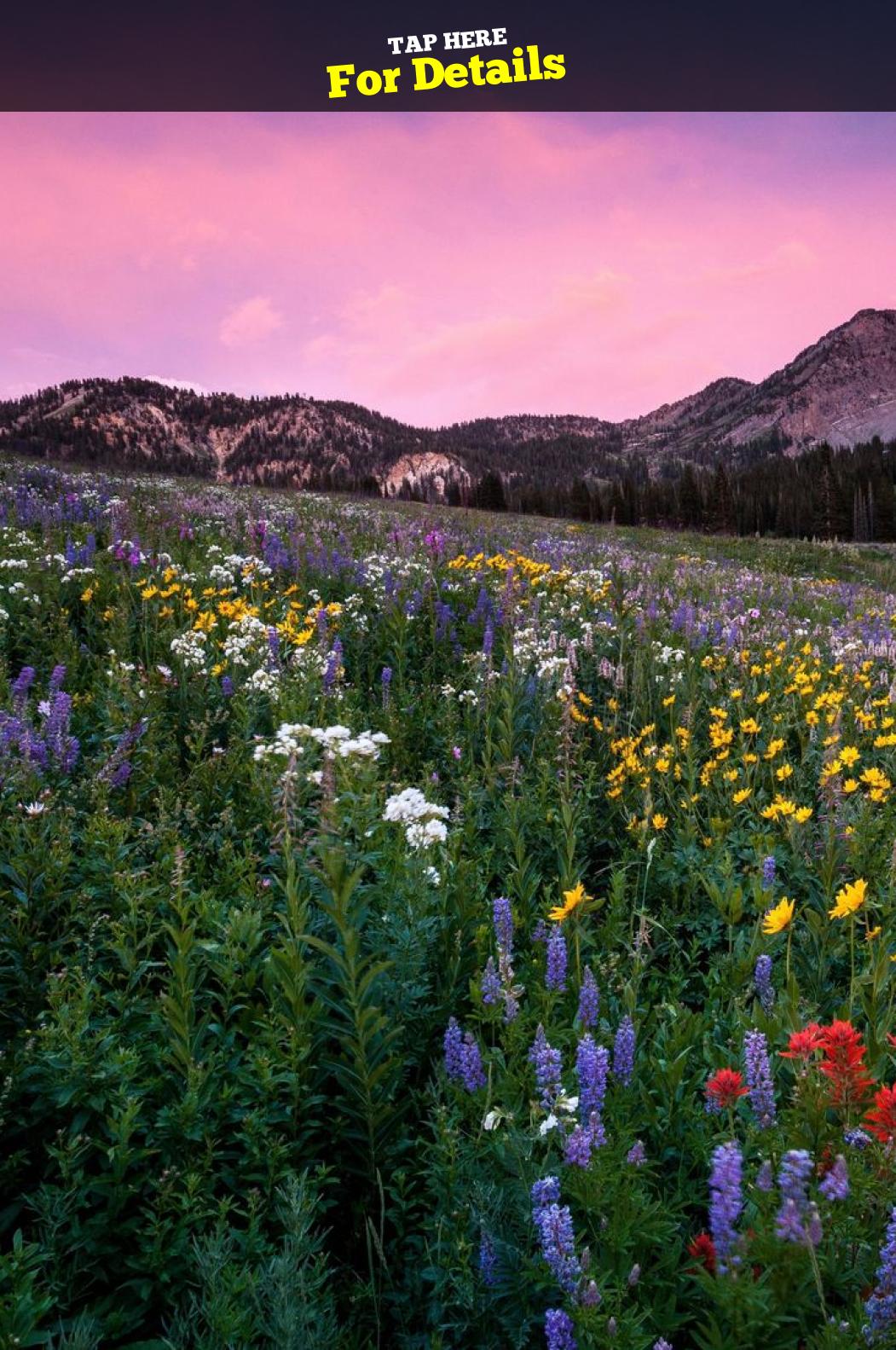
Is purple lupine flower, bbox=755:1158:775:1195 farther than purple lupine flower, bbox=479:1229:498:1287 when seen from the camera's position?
No

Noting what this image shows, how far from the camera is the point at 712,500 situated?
85438mm

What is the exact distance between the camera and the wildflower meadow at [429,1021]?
164 cm

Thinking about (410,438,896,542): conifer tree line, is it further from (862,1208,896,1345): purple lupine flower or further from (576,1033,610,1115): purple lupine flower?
(862,1208,896,1345): purple lupine flower

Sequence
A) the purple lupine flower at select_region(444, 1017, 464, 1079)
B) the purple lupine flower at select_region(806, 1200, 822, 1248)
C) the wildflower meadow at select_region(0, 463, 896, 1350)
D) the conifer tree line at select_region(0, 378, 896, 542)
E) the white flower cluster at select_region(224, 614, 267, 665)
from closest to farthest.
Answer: the purple lupine flower at select_region(806, 1200, 822, 1248)
the wildflower meadow at select_region(0, 463, 896, 1350)
the purple lupine flower at select_region(444, 1017, 464, 1079)
the white flower cluster at select_region(224, 614, 267, 665)
the conifer tree line at select_region(0, 378, 896, 542)

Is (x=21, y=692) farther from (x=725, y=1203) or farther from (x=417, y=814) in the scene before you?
(x=725, y=1203)

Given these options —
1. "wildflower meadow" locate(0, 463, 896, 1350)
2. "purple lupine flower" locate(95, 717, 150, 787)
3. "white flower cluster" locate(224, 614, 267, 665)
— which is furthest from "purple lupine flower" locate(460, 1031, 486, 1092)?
"white flower cluster" locate(224, 614, 267, 665)

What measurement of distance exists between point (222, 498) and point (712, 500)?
261 feet

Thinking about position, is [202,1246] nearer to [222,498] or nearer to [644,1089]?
[644,1089]

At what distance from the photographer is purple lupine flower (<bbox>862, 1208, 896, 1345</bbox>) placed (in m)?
1.33

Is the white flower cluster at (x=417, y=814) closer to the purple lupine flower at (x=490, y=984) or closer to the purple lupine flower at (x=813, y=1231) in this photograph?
the purple lupine flower at (x=490, y=984)

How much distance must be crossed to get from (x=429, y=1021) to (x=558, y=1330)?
126 cm

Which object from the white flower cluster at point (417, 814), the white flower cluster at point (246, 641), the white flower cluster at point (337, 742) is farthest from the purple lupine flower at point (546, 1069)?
the white flower cluster at point (246, 641)

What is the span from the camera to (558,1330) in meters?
1.43

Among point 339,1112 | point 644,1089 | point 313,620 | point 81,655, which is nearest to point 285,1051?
point 339,1112
